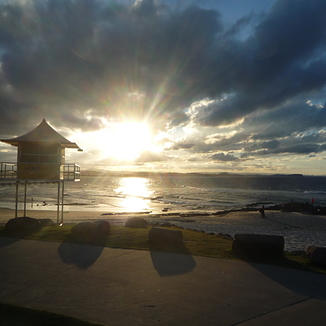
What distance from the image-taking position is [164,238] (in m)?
9.32

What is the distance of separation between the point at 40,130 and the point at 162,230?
11.4 metres

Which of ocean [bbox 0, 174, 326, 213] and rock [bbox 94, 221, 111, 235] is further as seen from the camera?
ocean [bbox 0, 174, 326, 213]

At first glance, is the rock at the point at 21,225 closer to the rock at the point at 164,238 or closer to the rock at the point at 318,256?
the rock at the point at 164,238

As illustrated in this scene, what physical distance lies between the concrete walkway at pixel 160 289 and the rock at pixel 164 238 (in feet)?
3.52

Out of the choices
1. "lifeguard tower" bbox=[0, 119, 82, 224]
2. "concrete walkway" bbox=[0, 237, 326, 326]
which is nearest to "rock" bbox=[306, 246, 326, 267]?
"concrete walkway" bbox=[0, 237, 326, 326]

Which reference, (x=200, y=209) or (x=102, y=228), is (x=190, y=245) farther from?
(x=200, y=209)

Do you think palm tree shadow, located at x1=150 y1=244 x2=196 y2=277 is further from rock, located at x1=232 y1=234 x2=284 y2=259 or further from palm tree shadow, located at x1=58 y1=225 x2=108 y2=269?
palm tree shadow, located at x1=58 y1=225 x2=108 y2=269

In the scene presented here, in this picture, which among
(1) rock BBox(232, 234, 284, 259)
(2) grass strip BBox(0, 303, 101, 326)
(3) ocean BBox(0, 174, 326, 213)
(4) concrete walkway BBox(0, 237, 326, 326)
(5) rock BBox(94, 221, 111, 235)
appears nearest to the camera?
(2) grass strip BBox(0, 303, 101, 326)

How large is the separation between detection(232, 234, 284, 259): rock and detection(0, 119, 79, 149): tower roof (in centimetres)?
1228

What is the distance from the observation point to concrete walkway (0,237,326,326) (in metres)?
4.56

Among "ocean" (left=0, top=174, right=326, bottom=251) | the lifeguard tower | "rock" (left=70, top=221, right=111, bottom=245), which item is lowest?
"ocean" (left=0, top=174, right=326, bottom=251)

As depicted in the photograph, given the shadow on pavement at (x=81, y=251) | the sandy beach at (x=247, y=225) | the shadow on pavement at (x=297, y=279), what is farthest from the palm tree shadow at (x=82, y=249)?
the sandy beach at (x=247, y=225)

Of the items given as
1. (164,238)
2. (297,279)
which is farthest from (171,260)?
(297,279)

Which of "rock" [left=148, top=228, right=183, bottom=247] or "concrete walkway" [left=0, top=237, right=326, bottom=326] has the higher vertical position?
"rock" [left=148, top=228, right=183, bottom=247]
